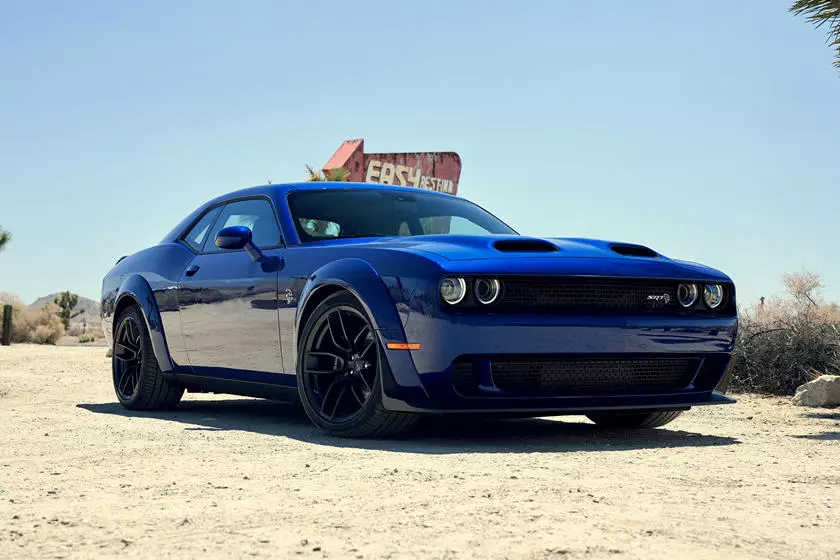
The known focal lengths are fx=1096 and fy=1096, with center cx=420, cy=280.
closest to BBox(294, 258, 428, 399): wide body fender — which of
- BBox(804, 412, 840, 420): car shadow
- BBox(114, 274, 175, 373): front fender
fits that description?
BBox(114, 274, 175, 373): front fender

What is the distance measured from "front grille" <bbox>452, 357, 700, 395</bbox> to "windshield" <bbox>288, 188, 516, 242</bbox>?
150 cm

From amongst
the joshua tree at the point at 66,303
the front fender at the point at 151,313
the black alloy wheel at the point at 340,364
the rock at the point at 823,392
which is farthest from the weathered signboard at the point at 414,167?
the black alloy wheel at the point at 340,364

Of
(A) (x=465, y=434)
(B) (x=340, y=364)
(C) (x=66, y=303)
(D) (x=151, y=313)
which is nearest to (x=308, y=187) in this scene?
(B) (x=340, y=364)

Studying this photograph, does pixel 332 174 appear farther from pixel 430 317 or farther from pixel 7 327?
pixel 430 317

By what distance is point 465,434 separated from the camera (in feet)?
20.2

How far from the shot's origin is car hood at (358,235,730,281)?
535cm

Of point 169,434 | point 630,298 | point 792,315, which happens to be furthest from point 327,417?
point 792,315

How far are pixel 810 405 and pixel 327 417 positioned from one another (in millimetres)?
5139

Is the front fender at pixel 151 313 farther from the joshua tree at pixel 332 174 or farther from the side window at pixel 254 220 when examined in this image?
the joshua tree at pixel 332 174

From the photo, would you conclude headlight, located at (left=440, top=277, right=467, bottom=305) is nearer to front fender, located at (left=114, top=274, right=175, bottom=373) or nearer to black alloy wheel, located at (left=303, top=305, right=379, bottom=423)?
black alloy wheel, located at (left=303, top=305, right=379, bottom=423)

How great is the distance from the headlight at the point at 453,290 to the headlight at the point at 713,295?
4.97 feet

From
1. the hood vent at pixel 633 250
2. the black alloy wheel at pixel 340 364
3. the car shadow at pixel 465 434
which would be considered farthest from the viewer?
the hood vent at pixel 633 250

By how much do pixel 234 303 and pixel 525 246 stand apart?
1.96 meters

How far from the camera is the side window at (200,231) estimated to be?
757 centimetres
